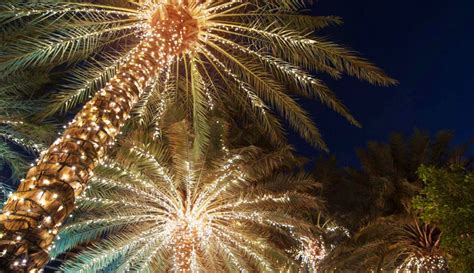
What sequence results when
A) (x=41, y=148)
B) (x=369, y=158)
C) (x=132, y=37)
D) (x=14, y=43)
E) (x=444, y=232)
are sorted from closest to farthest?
(x=14, y=43) → (x=41, y=148) → (x=132, y=37) → (x=444, y=232) → (x=369, y=158)

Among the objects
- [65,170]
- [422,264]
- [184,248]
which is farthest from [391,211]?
[65,170]

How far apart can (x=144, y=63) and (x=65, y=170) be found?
193 cm

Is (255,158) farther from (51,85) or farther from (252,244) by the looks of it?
(51,85)

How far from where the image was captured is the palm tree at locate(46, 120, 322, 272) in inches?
323

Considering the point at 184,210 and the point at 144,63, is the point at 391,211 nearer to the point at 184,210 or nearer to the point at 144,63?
the point at 184,210

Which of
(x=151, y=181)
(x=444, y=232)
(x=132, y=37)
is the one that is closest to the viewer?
(x=132, y=37)

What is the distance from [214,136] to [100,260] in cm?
322

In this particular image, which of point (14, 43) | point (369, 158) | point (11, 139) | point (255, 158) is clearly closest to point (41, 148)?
point (11, 139)

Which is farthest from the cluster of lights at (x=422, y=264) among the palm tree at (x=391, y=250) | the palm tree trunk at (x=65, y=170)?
the palm tree trunk at (x=65, y=170)

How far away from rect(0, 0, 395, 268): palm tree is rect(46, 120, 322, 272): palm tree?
929 millimetres

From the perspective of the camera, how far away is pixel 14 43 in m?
6.33

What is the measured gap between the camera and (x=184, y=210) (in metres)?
9.12

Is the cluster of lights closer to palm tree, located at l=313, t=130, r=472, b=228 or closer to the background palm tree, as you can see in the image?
the background palm tree

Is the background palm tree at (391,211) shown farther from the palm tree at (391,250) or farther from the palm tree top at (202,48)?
the palm tree top at (202,48)
